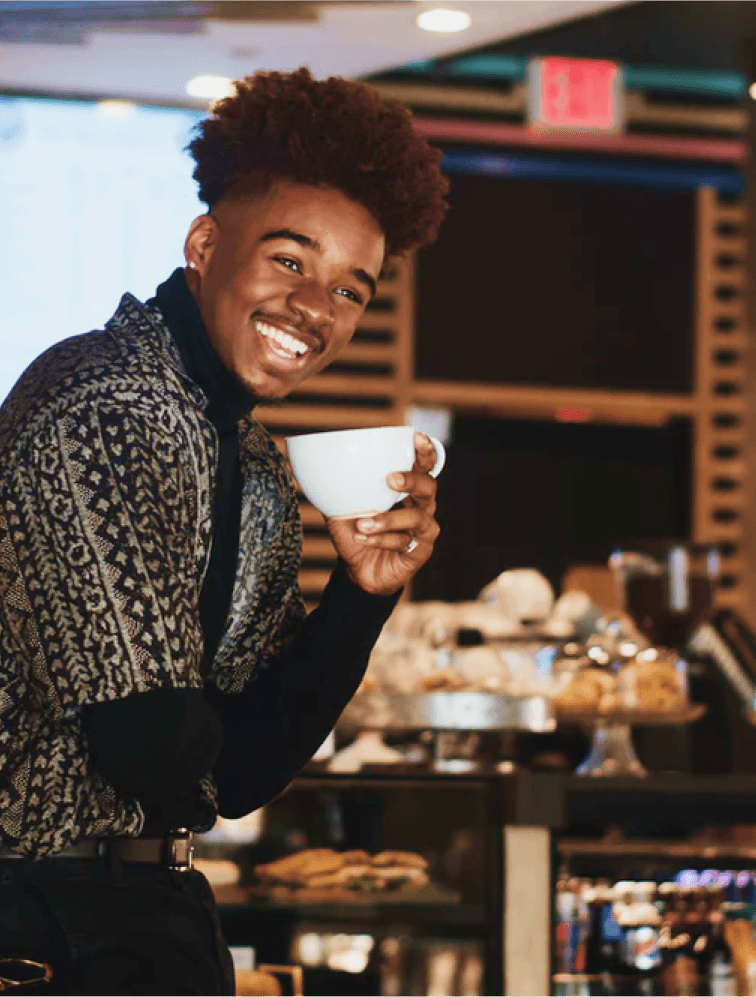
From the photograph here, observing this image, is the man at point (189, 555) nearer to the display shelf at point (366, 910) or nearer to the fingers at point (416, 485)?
the fingers at point (416, 485)

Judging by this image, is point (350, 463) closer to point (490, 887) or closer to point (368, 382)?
point (490, 887)

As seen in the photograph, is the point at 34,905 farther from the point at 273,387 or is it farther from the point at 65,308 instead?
the point at 65,308

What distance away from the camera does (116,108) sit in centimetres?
434

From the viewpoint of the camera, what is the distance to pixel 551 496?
23.8ft

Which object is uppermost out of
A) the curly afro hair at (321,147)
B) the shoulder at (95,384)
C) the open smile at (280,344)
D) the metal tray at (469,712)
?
the curly afro hair at (321,147)

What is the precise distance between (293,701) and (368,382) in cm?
518

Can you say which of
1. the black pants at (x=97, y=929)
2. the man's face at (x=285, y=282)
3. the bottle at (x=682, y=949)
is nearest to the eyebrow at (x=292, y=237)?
the man's face at (x=285, y=282)

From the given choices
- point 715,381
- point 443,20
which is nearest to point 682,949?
point 443,20

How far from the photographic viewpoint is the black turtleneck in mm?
1182

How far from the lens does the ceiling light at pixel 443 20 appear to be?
13.0 ft

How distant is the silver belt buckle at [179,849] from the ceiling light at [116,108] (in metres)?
3.29

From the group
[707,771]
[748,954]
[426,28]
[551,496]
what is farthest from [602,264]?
[748,954]

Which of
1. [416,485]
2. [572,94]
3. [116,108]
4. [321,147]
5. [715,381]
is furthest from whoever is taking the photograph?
[715,381]

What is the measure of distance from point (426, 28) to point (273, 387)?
2.85 meters
